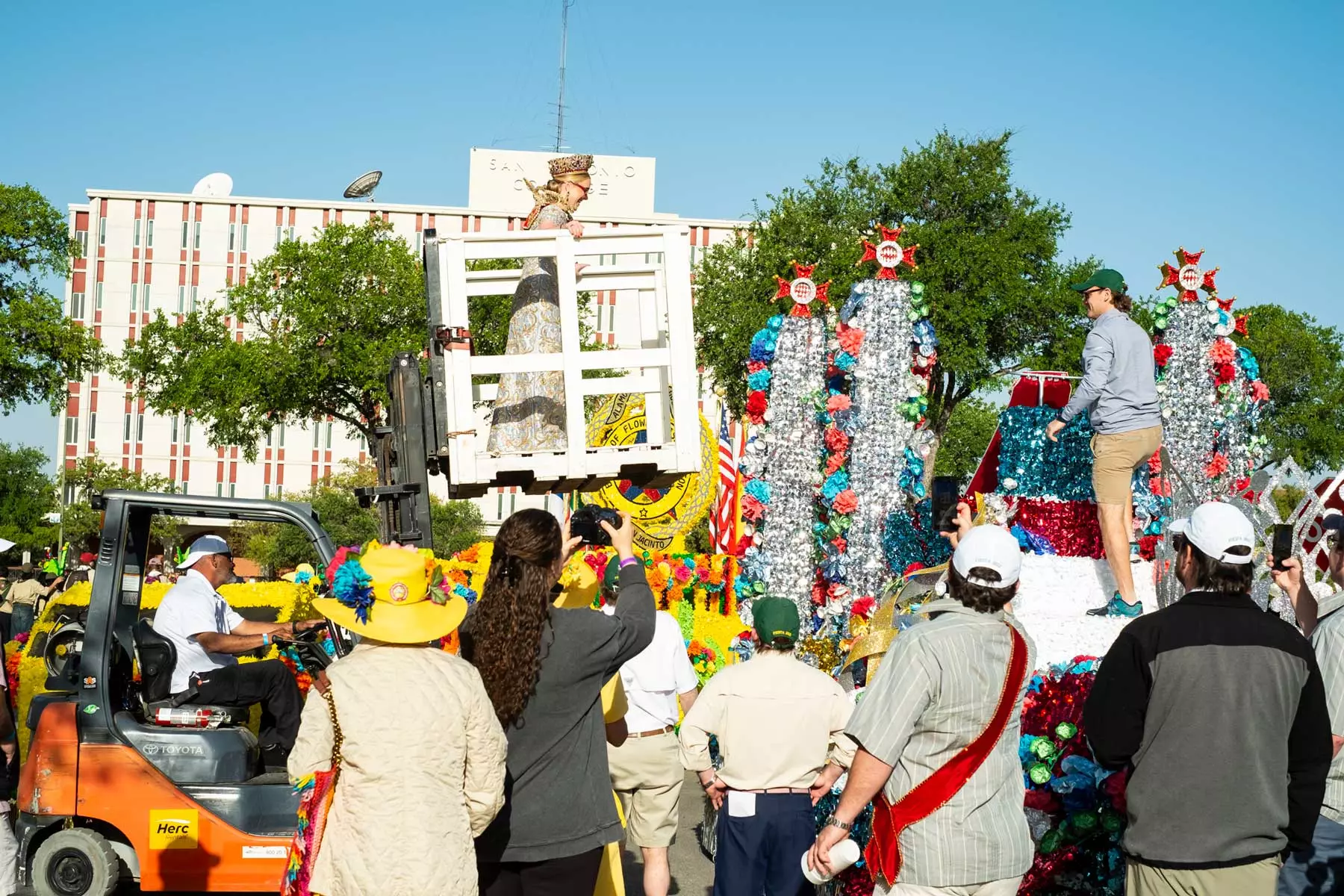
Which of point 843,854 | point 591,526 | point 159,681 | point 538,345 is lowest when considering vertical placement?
point 843,854

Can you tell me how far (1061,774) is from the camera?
19.1 ft

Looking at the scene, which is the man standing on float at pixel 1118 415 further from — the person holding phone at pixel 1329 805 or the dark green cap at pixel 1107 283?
the person holding phone at pixel 1329 805

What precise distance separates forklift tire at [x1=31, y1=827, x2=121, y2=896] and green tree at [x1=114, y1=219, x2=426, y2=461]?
107 feet

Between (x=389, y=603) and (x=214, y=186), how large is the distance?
87.9 meters

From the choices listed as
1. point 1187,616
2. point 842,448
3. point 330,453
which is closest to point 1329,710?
point 1187,616

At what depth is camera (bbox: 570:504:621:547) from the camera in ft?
16.0

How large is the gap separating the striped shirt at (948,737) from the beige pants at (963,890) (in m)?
0.02

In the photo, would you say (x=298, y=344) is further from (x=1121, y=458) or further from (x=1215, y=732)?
(x=1215, y=732)

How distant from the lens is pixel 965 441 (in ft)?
186

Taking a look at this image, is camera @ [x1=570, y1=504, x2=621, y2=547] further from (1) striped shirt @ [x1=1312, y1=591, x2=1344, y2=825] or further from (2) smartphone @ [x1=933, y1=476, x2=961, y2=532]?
(2) smartphone @ [x1=933, y1=476, x2=961, y2=532]

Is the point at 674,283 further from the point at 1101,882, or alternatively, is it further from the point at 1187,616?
the point at 1101,882

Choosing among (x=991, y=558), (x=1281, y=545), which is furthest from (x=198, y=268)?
(x=991, y=558)

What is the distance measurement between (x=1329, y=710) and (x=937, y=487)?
373 centimetres

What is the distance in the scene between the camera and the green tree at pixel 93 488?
203 ft
